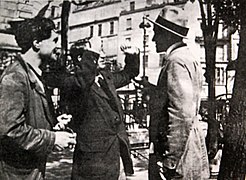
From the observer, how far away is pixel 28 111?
1684 mm

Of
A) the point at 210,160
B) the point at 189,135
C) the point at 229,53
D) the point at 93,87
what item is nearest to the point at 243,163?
the point at 210,160

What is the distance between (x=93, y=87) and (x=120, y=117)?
16 cm

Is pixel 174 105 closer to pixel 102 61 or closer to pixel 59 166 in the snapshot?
pixel 102 61

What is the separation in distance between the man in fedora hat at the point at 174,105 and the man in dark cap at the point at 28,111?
1.18 feet

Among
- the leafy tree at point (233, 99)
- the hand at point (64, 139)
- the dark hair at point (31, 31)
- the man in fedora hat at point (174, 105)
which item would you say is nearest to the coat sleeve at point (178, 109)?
the man in fedora hat at point (174, 105)

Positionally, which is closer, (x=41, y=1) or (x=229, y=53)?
(x=41, y=1)

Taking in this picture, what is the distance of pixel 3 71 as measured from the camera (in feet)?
5.65

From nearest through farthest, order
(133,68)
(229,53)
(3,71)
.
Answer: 1. (3,71)
2. (133,68)
3. (229,53)

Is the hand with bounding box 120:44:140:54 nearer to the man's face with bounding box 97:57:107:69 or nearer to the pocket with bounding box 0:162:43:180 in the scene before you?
the man's face with bounding box 97:57:107:69

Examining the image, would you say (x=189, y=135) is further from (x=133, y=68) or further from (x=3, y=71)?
(x=3, y=71)

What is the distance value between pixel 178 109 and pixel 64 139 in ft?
1.52

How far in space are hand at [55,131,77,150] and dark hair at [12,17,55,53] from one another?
0.34m

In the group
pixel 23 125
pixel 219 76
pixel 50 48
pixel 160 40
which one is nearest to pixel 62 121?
pixel 23 125

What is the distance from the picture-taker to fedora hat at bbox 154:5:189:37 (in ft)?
6.21
